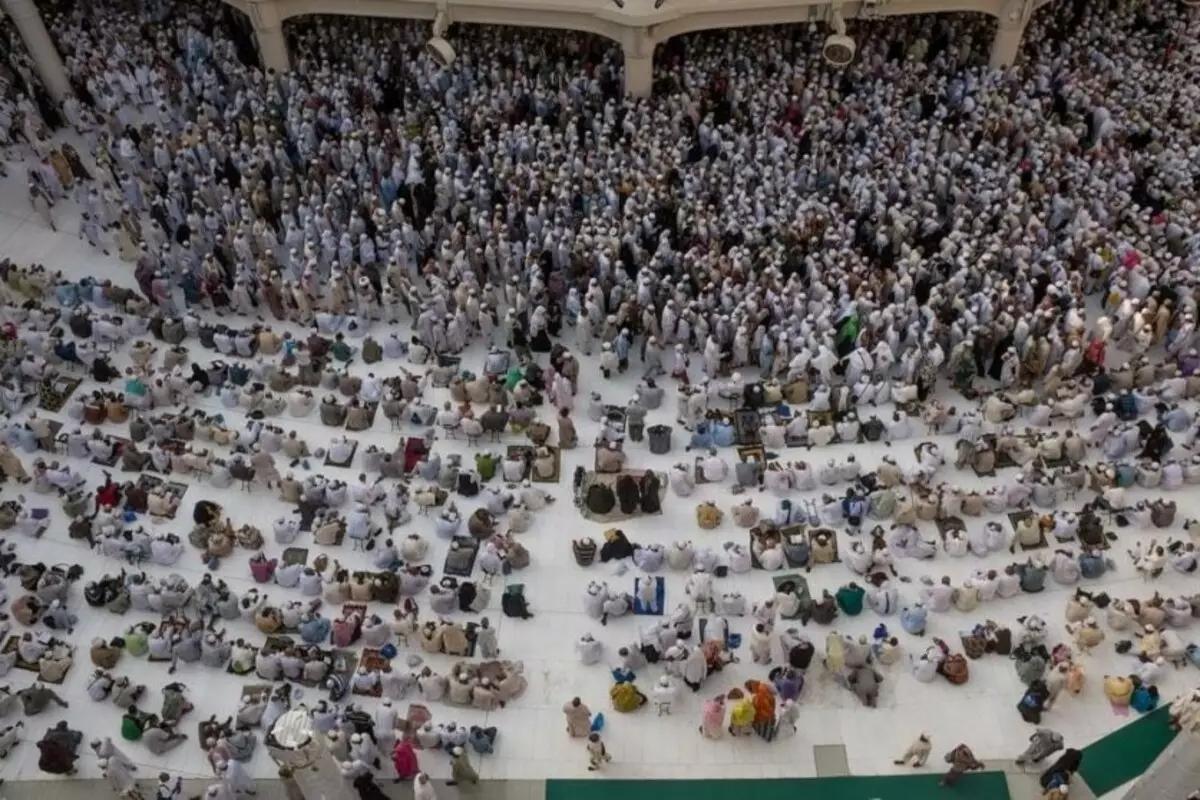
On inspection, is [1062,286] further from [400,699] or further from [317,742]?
[317,742]

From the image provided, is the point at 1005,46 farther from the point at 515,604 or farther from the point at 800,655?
the point at 515,604

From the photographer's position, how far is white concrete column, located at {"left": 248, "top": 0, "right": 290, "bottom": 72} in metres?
30.4

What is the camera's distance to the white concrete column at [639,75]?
2975 cm

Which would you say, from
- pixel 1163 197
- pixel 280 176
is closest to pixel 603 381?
pixel 280 176

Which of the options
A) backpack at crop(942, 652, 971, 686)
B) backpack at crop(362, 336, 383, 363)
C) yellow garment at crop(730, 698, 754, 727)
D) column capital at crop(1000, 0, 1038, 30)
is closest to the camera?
yellow garment at crop(730, 698, 754, 727)

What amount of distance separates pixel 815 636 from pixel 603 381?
7.61 meters

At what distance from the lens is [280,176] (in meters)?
28.5

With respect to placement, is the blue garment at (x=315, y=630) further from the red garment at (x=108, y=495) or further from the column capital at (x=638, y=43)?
the column capital at (x=638, y=43)

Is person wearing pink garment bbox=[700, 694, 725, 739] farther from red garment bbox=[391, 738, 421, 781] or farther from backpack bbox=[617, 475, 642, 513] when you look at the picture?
red garment bbox=[391, 738, 421, 781]

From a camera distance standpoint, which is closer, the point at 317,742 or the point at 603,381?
the point at 317,742

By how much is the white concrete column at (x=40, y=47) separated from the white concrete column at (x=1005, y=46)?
25939 mm

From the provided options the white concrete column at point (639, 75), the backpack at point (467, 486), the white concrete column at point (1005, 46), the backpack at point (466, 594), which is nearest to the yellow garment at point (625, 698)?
the backpack at point (466, 594)

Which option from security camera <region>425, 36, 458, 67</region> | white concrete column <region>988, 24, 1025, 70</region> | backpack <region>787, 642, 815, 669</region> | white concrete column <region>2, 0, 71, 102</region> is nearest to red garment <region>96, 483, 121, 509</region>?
security camera <region>425, 36, 458, 67</region>

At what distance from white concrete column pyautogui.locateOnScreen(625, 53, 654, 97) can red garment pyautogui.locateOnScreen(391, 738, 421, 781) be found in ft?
60.2
